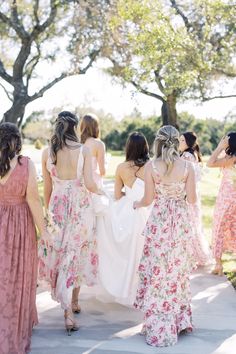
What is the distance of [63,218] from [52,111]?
189 feet

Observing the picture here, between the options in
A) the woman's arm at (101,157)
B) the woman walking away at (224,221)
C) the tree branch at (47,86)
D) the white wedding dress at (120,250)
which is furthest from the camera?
the tree branch at (47,86)

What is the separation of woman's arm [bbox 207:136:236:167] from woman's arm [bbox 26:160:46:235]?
331 cm

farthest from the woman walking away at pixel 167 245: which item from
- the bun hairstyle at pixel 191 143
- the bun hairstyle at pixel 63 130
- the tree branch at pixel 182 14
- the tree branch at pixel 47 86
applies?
the tree branch at pixel 182 14

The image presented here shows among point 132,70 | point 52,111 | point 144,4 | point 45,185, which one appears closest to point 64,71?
point 132,70

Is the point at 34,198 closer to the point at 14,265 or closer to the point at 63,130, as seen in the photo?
the point at 14,265

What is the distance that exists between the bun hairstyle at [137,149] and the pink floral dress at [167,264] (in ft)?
2.95

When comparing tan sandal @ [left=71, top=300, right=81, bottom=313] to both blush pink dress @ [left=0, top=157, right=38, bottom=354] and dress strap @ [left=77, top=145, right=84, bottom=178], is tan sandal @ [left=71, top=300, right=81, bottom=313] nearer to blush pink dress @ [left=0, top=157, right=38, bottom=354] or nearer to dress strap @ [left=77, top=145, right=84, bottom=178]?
blush pink dress @ [left=0, top=157, right=38, bottom=354]

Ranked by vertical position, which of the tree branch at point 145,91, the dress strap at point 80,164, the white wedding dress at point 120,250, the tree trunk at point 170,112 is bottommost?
the white wedding dress at point 120,250

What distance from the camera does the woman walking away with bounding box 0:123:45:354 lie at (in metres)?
4.51

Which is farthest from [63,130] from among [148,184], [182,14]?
[182,14]

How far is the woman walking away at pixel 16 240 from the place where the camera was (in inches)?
177

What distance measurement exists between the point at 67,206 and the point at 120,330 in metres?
1.32

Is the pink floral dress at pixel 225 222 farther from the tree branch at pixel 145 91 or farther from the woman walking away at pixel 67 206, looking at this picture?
the tree branch at pixel 145 91

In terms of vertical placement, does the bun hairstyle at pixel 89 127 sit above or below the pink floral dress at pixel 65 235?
above
